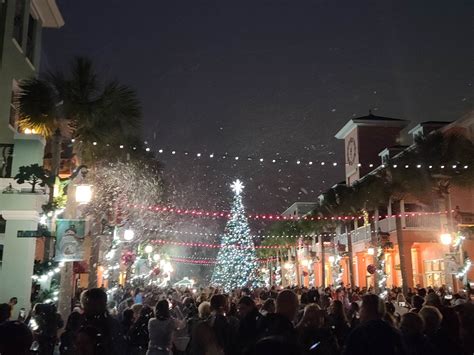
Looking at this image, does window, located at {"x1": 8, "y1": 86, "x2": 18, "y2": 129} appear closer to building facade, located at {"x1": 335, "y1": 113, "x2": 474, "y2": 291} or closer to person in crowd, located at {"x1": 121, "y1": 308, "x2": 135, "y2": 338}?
person in crowd, located at {"x1": 121, "y1": 308, "x2": 135, "y2": 338}

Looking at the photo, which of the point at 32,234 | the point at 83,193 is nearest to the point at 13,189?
the point at 83,193

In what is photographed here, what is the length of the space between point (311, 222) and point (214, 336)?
50725 millimetres

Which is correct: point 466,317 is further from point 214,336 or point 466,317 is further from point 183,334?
point 183,334

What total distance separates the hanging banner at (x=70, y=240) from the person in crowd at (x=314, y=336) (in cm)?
958

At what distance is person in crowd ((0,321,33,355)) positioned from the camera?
139 inches

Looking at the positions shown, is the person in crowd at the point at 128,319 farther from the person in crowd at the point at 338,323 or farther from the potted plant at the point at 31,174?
the potted plant at the point at 31,174

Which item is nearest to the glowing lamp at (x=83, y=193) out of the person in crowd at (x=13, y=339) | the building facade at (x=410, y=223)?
the person in crowd at (x=13, y=339)

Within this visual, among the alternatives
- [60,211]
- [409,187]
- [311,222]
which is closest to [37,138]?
[60,211]

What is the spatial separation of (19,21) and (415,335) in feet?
65.7

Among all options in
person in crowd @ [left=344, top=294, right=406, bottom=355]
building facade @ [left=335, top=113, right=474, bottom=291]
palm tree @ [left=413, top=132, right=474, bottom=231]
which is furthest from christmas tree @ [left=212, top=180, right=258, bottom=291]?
person in crowd @ [left=344, top=294, right=406, bottom=355]

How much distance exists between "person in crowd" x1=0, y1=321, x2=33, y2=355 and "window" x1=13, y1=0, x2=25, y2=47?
775 inches

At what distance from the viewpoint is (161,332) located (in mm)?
8328

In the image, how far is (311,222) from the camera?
185ft

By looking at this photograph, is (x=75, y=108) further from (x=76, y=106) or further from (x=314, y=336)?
(x=314, y=336)
